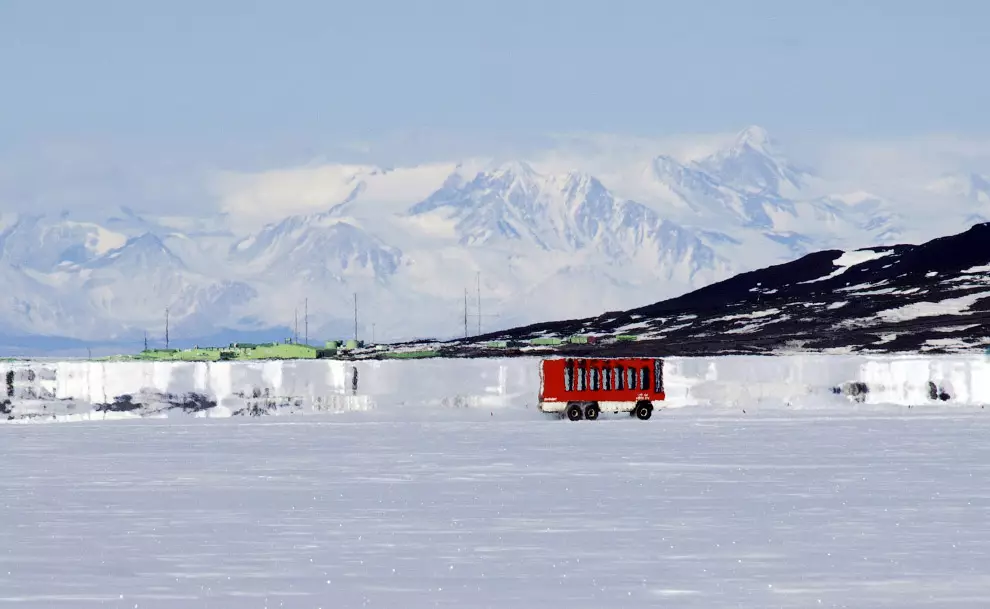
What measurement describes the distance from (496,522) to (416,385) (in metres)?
29.9

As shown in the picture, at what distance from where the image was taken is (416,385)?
49.1m

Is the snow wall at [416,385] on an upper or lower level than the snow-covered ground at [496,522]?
upper

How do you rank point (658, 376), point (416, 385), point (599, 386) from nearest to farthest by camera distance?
point (599, 386) → point (658, 376) → point (416, 385)

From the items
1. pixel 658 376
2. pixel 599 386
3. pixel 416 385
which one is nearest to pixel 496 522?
pixel 599 386

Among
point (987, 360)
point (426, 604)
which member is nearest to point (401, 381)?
point (987, 360)

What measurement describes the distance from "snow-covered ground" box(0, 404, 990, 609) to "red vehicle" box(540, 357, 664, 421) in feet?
31.5

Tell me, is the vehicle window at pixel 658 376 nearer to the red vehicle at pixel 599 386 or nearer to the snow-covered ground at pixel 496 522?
the red vehicle at pixel 599 386

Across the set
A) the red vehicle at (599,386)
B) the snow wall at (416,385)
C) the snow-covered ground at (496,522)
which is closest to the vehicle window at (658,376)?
the red vehicle at (599,386)

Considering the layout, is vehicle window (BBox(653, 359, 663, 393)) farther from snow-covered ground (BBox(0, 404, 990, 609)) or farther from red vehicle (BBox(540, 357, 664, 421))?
snow-covered ground (BBox(0, 404, 990, 609))

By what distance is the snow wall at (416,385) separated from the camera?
4700cm

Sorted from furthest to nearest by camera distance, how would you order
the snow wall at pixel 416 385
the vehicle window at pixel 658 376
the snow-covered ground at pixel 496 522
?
the snow wall at pixel 416 385 → the vehicle window at pixel 658 376 → the snow-covered ground at pixel 496 522

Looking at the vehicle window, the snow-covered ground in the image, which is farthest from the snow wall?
the snow-covered ground

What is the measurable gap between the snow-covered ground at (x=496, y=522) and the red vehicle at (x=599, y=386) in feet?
31.5

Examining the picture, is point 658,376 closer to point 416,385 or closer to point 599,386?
point 599,386
